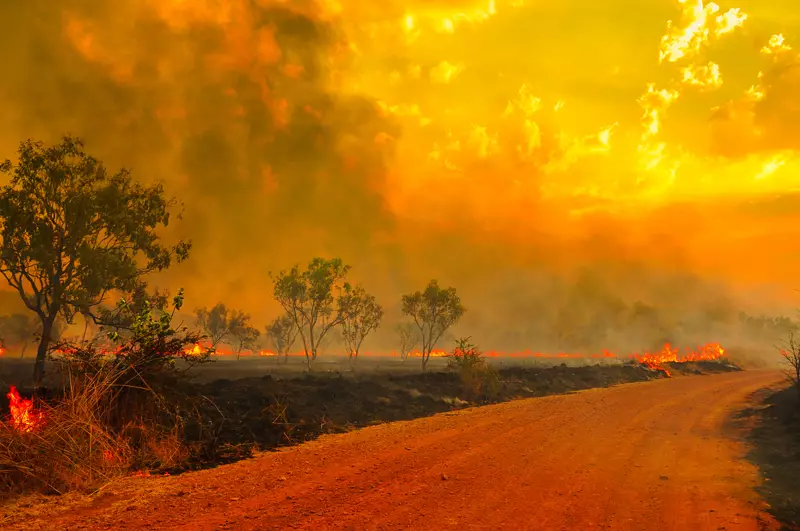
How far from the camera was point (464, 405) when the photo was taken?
25281 mm

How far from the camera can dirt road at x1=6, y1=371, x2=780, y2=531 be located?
8031 mm

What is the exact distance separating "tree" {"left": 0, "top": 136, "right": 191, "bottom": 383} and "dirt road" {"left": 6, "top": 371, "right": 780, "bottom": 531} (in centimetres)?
1988

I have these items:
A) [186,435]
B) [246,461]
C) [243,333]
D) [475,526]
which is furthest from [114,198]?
[243,333]

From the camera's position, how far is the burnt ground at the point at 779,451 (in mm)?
9398

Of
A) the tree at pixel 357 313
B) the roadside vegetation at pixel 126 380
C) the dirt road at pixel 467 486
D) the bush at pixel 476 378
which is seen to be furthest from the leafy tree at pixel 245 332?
the dirt road at pixel 467 486

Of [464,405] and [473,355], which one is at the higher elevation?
[473,355]

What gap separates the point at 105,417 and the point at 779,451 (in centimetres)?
2016

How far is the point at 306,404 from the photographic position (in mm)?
21406

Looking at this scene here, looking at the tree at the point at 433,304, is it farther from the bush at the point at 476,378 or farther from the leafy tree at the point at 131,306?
the leafy tree at the point at 131,306

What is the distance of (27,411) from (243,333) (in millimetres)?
112375

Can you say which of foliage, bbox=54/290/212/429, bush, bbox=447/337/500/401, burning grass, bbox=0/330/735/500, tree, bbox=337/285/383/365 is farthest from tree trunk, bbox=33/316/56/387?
tree, bbox=337/285/383/365

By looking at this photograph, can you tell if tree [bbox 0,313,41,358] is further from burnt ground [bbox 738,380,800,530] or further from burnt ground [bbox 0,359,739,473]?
burnt ground [bbox 738,380,800,530]

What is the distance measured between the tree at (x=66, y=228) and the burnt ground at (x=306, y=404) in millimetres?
6411

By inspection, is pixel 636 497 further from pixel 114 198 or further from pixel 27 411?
pixel 114 198
